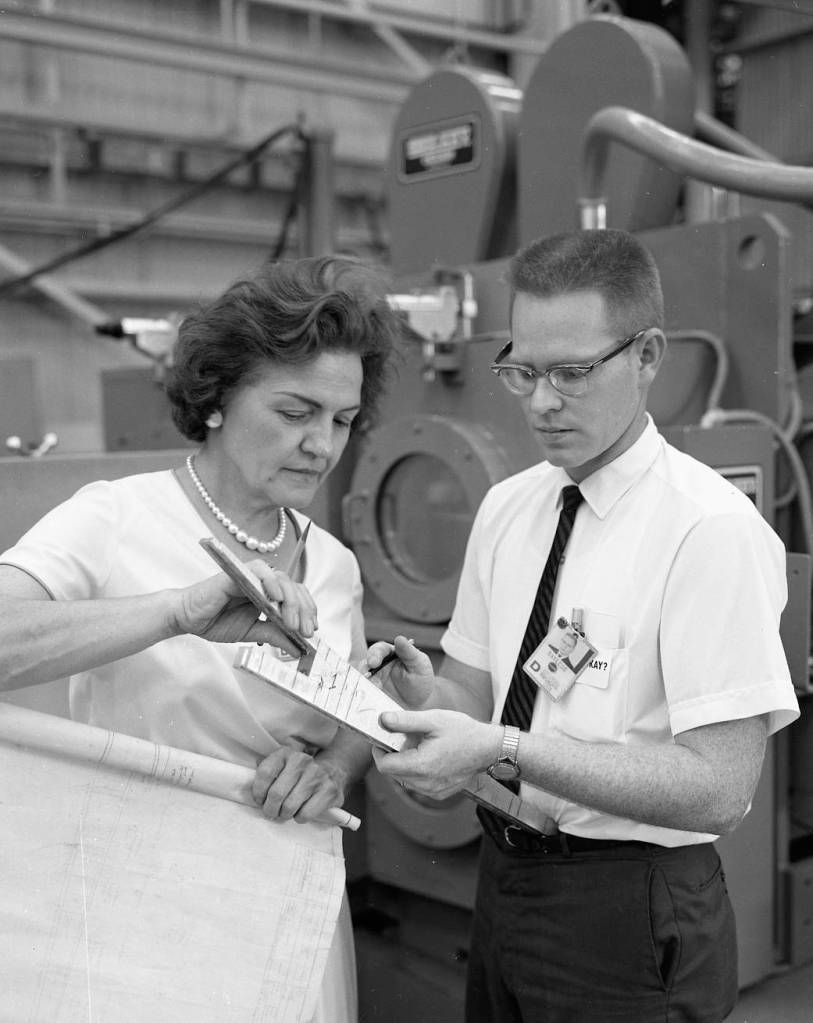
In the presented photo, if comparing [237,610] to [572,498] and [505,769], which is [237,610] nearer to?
[505,769]

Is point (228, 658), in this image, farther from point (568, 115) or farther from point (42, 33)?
point (42, 33)

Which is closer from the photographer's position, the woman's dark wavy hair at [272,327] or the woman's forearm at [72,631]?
the woman's forearm at [72,631]

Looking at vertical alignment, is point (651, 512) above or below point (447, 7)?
below

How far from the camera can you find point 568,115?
232 centimetres

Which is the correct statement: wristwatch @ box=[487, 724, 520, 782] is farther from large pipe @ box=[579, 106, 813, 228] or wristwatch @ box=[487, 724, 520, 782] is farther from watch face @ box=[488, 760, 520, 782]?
large pipe @ box=[579, 106, 813, 228]

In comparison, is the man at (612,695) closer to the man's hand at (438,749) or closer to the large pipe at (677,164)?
the man's hand at (438,749)

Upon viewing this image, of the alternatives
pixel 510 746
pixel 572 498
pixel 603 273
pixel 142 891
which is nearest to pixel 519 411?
pixel 572 498

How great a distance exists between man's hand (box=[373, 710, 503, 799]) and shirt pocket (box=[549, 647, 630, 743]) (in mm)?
165

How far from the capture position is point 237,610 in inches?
45.7

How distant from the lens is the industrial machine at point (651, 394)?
6.41ft

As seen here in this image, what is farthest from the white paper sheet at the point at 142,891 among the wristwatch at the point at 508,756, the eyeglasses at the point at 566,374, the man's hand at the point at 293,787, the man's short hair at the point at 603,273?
the man's short hair at the point at 603,273

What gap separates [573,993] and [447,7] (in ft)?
20.4

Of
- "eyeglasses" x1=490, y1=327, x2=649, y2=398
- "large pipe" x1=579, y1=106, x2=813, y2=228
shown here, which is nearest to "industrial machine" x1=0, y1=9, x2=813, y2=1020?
"large pipe" x1=579, y1=106, x2=813, y2=228

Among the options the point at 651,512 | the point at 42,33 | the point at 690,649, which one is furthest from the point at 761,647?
the point at 42,33
